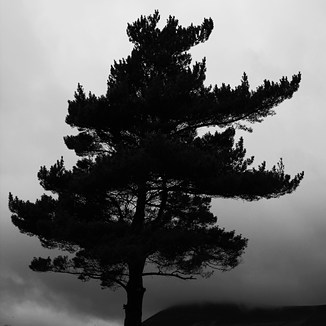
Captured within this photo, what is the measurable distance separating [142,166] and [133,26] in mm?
7263

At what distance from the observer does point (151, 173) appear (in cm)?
1717

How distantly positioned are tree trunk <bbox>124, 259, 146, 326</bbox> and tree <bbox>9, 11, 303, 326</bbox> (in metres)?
0.04

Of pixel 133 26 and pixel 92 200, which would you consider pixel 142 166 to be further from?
pixel 133 26

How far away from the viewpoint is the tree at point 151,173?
16281 millimetres

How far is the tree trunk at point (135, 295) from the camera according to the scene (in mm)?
17094

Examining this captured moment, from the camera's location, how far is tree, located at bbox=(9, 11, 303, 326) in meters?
16.3

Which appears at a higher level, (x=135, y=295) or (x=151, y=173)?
(x=151, y=173)

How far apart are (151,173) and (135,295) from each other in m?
4.38

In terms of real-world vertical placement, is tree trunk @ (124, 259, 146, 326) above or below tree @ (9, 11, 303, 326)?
below

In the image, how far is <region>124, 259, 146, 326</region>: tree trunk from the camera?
673 inches

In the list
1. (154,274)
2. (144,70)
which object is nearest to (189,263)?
(154,274)

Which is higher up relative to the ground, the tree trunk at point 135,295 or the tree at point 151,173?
the tree at point 151,173

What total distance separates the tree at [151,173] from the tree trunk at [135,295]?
0.12ft

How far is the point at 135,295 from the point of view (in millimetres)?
17344
